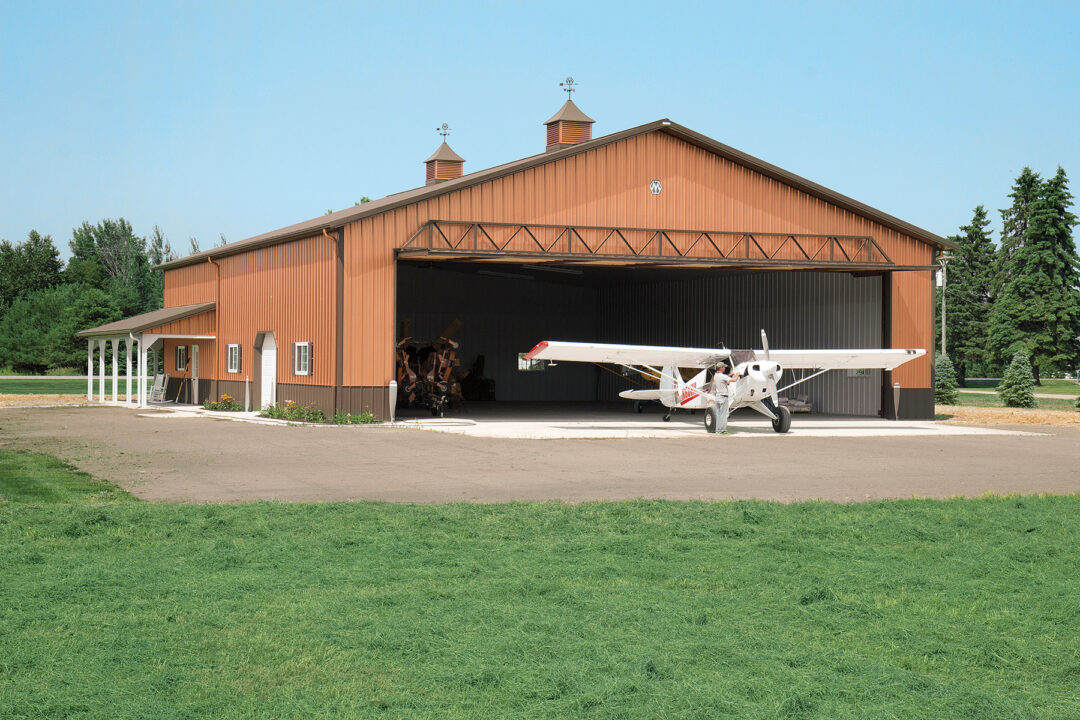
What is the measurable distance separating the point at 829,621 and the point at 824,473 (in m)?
7.71

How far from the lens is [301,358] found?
24.4m

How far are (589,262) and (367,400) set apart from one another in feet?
20.4

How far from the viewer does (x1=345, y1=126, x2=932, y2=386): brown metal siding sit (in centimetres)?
2233

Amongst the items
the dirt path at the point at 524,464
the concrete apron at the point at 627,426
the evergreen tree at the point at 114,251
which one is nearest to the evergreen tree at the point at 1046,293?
the concrete apron at the point at 627,426

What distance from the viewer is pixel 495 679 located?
14.9 ft

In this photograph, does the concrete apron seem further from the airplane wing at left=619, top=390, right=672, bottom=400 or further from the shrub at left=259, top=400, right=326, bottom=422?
the airplane wing at left=619, top=390, right=672, bottom=400

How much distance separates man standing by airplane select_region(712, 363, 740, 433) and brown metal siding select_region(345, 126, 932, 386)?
16.7ft

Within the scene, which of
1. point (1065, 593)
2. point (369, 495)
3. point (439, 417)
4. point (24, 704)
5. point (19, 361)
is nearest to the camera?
point (24, 704)

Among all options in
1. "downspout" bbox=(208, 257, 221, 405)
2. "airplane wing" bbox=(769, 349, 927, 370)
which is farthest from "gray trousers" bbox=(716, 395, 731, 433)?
"downspout" bbox=(208, 257, 221, 405)

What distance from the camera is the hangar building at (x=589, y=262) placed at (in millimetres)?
22469

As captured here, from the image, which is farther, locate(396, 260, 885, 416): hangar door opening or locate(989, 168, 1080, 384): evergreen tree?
locate(989, 168, 1080, 384): evergreen tree

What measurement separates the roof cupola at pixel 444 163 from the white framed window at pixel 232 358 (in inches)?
461

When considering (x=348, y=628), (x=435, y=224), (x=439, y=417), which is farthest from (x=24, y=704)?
(x=439, y=417)

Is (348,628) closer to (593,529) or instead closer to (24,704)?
(24,704)
